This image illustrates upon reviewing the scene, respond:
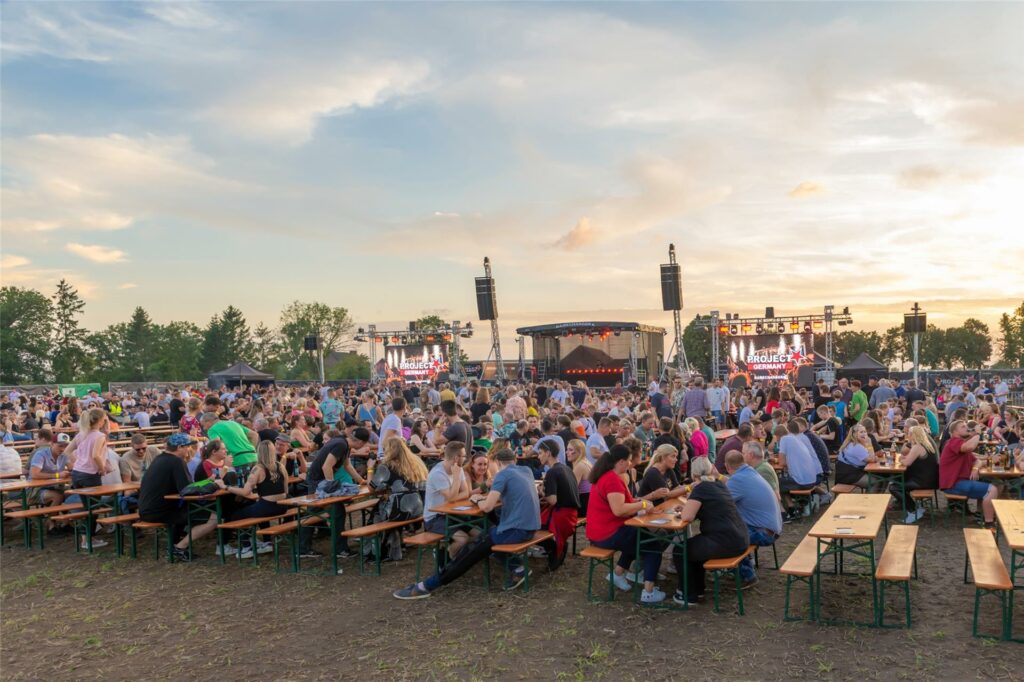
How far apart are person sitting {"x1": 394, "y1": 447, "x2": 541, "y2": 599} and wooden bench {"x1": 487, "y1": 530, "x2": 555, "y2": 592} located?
65 mm

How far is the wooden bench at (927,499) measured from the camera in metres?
8.21

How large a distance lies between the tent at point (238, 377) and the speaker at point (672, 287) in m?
16.6

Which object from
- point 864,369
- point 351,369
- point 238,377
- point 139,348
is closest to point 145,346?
point 139,348

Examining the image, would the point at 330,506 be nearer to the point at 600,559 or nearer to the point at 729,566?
the point at 600,559

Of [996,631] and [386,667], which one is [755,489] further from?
[386,667]

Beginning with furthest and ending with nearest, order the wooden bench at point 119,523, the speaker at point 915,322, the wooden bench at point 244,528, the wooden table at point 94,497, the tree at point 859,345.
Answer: the tree at point 859,345 < the speaker at point 915,322 < the wooden table at point 94,497 < the wooden bench at point 119,523 < the wooden bench at point 244,528

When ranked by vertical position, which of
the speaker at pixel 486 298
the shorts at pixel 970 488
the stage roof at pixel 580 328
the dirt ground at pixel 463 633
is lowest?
the dirt ground at pixel 463 633

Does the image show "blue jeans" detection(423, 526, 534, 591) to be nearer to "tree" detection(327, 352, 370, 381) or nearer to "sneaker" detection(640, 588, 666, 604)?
"sneaker" detection(640, 588, 666, 604)

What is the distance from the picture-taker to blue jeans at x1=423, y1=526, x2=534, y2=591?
6.38 m

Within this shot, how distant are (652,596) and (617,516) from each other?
0.65 metres

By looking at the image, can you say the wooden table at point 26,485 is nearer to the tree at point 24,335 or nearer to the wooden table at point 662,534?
the wooden table at point 662,534

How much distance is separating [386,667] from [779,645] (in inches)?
103

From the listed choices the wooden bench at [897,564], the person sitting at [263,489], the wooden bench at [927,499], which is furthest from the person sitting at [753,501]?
the person sitting at [263,489]

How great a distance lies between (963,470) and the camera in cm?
807
